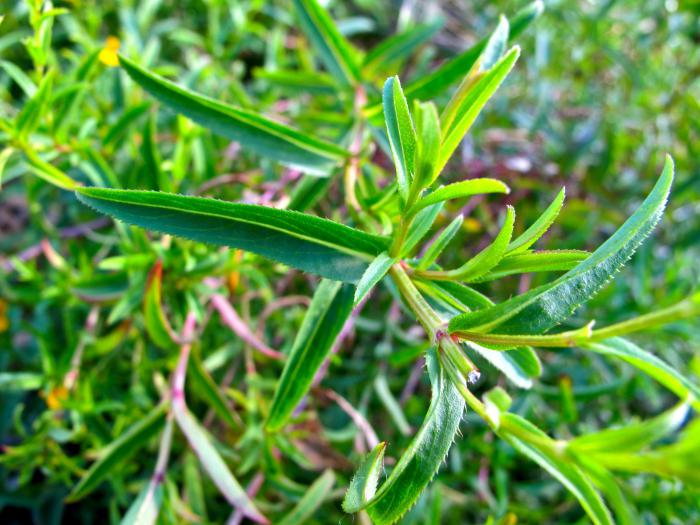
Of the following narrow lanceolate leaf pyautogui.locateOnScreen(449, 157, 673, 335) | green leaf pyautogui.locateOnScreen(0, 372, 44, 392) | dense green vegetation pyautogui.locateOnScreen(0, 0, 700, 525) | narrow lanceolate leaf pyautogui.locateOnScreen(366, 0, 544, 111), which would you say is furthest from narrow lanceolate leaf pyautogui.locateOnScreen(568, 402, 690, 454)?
green leaf pyautogui.locateOnScreen(0, 372, 44, 392)

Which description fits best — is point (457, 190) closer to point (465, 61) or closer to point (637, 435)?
point (637, 435)

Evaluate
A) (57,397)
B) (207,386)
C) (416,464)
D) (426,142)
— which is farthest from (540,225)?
(57,397)

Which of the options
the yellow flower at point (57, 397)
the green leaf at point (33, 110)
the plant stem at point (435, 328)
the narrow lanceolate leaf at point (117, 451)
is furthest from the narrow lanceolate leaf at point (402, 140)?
the yellow flower at point (57, 397)

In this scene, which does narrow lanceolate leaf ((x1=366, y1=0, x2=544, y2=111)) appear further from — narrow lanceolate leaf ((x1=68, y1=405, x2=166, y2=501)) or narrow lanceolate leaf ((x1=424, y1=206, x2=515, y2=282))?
narrow lanceolate leaf ((x1=68, y1=405, x2=166, y2=501))

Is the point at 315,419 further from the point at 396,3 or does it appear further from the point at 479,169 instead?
the point at 396,3

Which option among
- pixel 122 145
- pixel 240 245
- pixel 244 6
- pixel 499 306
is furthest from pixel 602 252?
pixel 244 6
